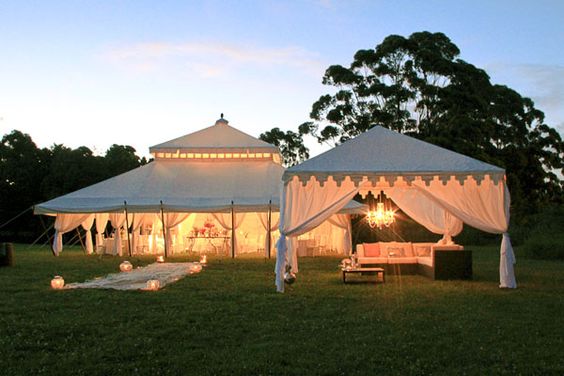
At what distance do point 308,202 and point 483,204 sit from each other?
10.5 ft

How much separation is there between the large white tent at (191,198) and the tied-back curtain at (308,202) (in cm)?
724

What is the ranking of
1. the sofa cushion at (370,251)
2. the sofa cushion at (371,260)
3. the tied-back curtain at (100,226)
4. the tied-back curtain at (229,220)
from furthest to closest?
the tied-back curtain at (100,226)
the tied-back curtain at (229,220)
the sofa cushion at (370,251)
the sofa cushion at (371,260)

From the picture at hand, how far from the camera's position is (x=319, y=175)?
10227mm

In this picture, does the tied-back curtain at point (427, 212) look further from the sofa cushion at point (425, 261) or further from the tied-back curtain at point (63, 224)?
the tied-back curtain at point (63, 224)

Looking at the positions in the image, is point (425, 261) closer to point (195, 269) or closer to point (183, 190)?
point (195, 269)

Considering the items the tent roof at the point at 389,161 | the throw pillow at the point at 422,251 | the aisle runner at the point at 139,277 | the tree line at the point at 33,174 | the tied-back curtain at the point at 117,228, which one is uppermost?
the tree line at the point at 33,174

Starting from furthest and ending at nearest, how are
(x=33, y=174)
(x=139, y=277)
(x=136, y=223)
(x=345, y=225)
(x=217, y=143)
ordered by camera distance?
1. (x=33, y=174)
2. (x=217, y=143)
3. (x=136, y=223)
4. (x=345, y=225)
5. (x=139, y=277)

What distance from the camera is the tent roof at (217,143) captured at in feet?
73.2

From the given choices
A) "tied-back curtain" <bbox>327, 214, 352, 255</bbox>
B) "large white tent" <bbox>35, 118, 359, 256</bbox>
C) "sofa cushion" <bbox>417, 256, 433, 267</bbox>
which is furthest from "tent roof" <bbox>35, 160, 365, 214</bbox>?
"sofa cushion" <bbox>417, 256, 433, 267</bbox>

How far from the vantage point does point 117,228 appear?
19297mm

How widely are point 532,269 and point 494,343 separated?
879 cm

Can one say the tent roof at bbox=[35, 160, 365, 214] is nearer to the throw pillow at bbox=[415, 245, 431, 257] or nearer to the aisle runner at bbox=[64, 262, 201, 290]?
the aisle runner at bbox=[64, 262, 201, 290]

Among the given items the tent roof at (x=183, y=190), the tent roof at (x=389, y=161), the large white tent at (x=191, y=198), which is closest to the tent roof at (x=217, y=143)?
the large white tent at (x=191, y=198)

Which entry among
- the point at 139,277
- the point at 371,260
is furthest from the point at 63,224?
the point at 371,260
